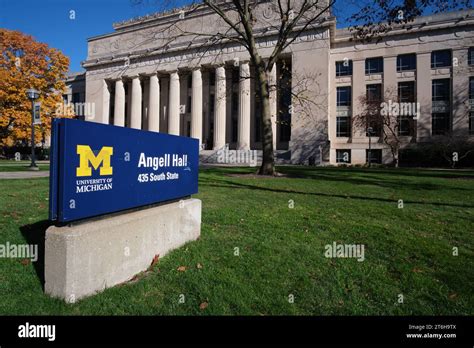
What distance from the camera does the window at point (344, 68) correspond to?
40219mm

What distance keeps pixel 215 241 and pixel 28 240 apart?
290 cm

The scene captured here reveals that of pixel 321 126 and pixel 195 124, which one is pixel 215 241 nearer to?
pixel 321 126

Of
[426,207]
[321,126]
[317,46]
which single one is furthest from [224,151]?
[426,207]

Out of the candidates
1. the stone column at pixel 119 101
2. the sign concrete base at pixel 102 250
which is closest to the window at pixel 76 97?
the stone column at pixel 119 101

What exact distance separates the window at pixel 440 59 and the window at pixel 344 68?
9.22 metres

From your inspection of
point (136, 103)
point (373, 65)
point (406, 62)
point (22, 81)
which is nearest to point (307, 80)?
point (373, 65)

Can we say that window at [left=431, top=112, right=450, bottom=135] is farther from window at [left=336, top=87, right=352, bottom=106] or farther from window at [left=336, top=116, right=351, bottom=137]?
window at [left=336, top=87, right=352, bottom=106]

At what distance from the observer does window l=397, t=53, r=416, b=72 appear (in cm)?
3769

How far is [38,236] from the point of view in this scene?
5.04 metres

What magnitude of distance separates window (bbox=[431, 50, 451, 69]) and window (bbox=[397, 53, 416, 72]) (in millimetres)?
1971

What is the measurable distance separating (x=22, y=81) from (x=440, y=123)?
1855 inches

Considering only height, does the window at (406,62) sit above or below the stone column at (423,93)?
above

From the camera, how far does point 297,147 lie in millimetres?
35719

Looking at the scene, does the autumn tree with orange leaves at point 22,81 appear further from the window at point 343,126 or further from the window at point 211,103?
the window at point 343,126
